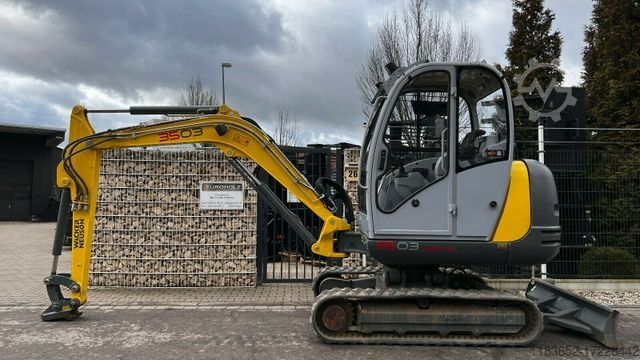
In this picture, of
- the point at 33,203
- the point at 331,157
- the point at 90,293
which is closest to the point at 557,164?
the point at 331,157

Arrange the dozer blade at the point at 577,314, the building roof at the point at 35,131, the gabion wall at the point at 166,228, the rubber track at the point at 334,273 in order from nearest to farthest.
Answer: the dozer blade at the point at 577,314 < the rubber track at the point at 334,273 < the gabion wall at the point at 166,228 < the building roof at the point at 35,131

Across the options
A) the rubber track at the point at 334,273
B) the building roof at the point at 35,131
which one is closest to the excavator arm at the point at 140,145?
the rubber track at the point at 334,273

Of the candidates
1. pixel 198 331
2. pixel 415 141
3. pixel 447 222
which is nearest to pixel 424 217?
pixel 447 222

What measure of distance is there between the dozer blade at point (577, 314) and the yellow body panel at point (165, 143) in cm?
253

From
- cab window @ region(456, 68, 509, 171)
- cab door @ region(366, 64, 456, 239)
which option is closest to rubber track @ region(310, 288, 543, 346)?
cab door @ region(366, 64, 456, 239)

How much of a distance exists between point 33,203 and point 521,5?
26197 millimetres

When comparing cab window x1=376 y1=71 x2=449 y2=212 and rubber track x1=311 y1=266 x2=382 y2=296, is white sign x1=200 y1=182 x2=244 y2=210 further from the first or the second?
cab window x1=376 y1=71 x2=449 y2=212

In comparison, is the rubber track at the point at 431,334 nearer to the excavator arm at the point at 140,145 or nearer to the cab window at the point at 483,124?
the excavator arm at the point at 140,145

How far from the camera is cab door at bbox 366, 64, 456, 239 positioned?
5387 mm

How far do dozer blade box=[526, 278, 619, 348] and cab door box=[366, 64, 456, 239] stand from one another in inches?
75.8

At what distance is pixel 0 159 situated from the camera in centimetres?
2775

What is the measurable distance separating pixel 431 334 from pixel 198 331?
2.75 meters

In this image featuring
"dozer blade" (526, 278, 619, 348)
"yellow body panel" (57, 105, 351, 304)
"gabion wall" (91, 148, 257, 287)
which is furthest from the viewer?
"gabion wall" (91, 148, 257, 287)

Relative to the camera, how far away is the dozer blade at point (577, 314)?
564 cm
